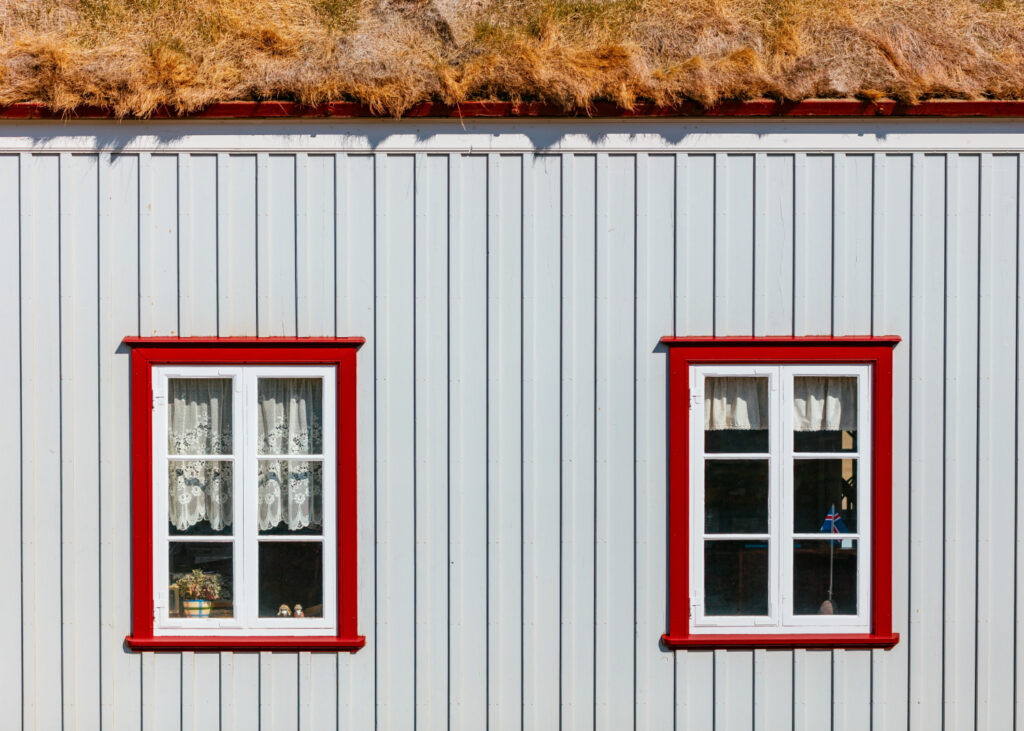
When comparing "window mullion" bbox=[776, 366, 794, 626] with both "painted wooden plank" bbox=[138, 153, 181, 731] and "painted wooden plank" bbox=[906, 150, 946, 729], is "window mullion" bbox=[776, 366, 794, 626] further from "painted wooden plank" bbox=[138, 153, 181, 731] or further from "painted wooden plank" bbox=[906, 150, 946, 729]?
"painted wooden plank" bbox=[138, 153, 181, 731]

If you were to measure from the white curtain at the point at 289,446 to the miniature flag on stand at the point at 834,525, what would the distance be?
9.17 feet

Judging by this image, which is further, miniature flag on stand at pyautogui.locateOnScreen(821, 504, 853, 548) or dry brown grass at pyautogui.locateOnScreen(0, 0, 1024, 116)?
miniature flag on stand at pyautogui.locateOnScreen(821, 504, 853, 548)

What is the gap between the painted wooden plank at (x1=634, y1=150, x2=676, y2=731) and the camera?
413cm

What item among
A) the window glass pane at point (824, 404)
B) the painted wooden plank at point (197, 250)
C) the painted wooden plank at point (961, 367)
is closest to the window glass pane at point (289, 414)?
the painted wooden plank at point (197, 250)

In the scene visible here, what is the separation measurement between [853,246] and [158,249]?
150 inches

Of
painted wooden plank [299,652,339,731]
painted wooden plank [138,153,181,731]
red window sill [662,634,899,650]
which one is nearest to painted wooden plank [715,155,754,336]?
red window sill [662,634,899,650]

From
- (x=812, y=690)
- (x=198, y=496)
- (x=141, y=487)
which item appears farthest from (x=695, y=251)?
(x=141, y=487)

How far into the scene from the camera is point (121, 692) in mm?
4137

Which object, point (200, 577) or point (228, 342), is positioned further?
point (200, 577)

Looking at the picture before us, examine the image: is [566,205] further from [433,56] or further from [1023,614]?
[1023,614]

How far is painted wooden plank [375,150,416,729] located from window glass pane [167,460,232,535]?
0.87m

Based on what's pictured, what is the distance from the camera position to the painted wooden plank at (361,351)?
162 inches

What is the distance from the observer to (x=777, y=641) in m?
4.12

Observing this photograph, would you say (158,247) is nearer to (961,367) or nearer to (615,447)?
(615,447)
